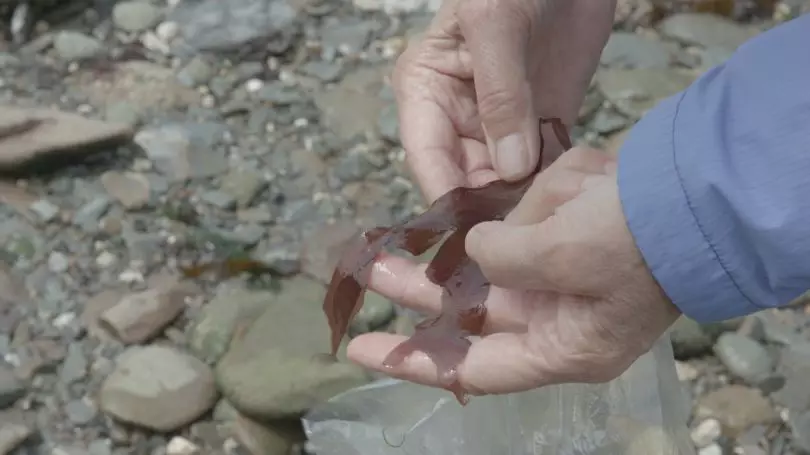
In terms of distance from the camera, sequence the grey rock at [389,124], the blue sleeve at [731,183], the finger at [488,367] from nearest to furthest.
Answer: the blue sleeve at [731,183]
the finger at [488,367]
the grey rock at [389,124]

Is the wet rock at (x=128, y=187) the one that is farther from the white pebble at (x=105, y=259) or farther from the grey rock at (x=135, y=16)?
the grey rock at (x=135, y=16)

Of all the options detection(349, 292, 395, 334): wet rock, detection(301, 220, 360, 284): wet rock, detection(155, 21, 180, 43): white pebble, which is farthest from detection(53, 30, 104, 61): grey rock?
detection(349, 292, 395, 334): wet rock

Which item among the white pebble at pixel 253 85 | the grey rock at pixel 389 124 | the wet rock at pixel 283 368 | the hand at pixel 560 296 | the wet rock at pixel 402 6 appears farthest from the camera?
the wet rock at pixel 402 6

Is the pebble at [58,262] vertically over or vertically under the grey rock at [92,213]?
under

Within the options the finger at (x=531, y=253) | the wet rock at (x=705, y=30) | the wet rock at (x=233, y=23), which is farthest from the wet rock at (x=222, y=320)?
the wet rock at (x=705, y=30)

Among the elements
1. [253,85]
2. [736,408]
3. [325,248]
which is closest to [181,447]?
[325,248]

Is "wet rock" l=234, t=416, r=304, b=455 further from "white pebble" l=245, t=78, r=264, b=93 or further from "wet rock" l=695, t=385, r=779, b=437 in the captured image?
"white pebble" l=245, t=78, r=264, b=93

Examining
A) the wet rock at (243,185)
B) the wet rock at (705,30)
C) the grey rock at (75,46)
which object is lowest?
the wet rock at (243,185)

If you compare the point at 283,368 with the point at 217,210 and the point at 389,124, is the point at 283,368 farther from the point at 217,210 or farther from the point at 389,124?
the point at 389,124
